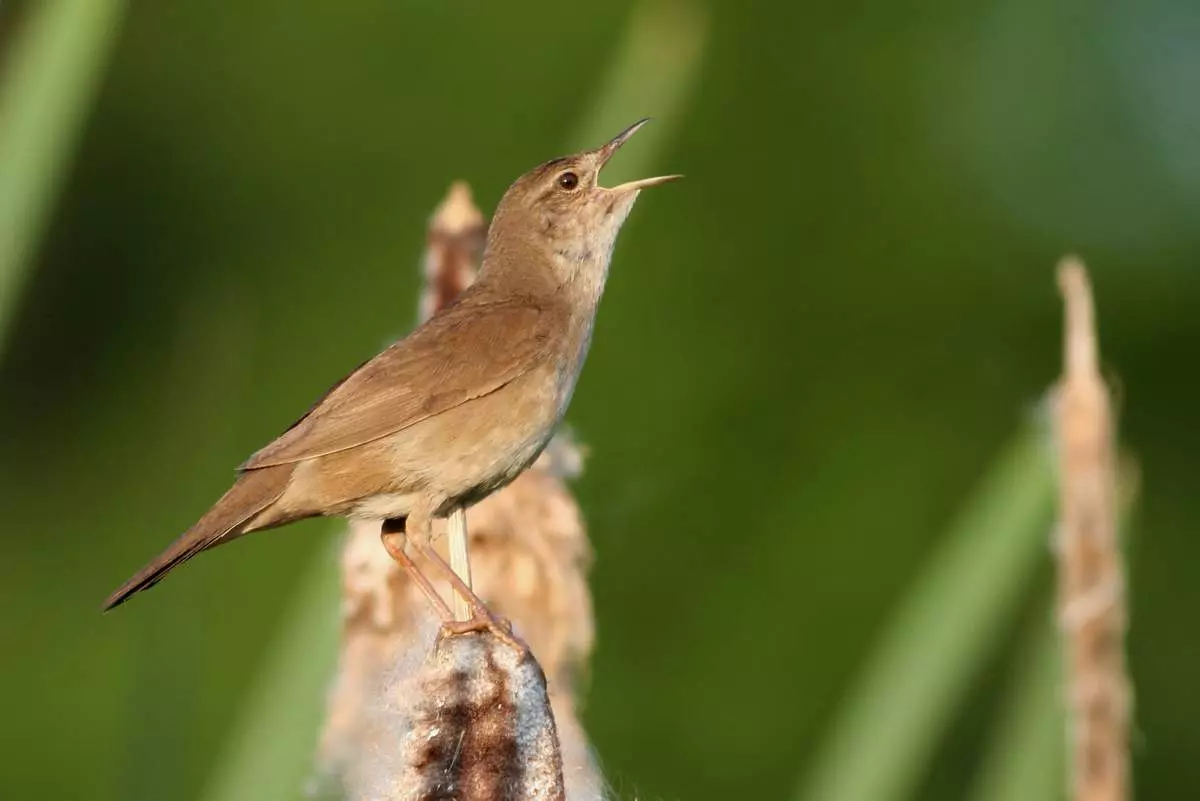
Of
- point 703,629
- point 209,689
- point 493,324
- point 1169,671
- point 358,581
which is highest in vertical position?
point 493,324

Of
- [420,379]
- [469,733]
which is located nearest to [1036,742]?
[469,733]

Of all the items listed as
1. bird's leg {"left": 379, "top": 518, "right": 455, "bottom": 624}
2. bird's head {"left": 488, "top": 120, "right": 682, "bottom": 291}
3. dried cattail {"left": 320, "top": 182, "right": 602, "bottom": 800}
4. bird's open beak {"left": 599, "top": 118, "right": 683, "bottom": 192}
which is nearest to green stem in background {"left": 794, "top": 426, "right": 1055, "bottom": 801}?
dried cattail {"left": 320, "top": 182, "right": 602, "bottom": 800}

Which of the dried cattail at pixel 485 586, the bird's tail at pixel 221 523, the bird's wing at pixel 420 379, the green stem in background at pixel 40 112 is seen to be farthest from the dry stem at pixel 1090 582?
the green stem in background at pixel 40 112

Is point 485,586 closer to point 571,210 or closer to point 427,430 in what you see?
point 427,430

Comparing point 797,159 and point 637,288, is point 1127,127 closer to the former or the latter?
point 797,159

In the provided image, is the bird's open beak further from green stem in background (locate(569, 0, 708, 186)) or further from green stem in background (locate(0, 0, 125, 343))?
green stem in background (locate(0, 0, 125, 343))

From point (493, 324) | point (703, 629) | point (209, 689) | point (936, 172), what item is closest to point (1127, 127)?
point (936, 172)
